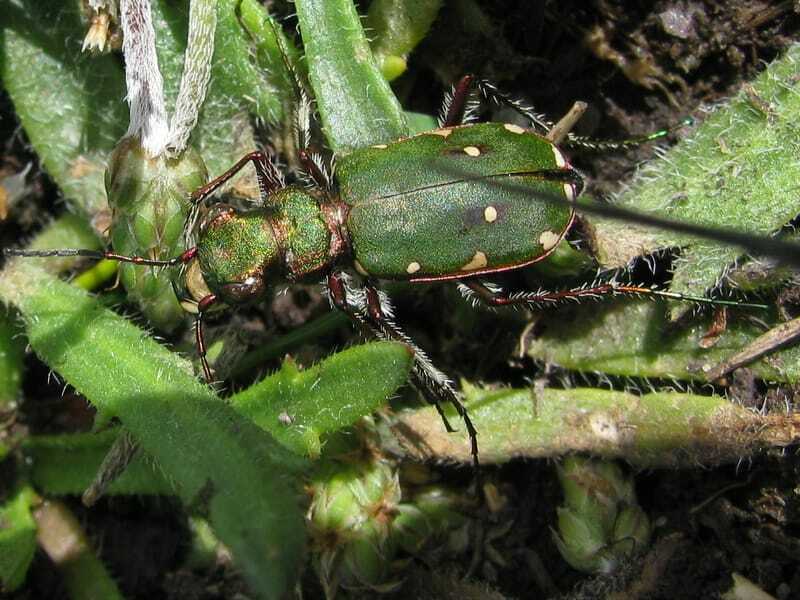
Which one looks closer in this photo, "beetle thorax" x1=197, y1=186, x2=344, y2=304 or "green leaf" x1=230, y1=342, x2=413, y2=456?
"green leaf" x1=230, y1=342, x2=413, y2=456

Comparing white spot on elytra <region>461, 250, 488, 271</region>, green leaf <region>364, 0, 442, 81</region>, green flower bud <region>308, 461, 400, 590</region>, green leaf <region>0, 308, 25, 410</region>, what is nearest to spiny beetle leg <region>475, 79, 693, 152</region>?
green leaf <region>364, 0, 442, 81</region>

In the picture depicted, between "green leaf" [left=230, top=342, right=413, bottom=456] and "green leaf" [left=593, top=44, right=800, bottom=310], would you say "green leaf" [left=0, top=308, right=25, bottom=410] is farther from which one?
"green leaf" [left=593, top=44, right=800, bottom=310]

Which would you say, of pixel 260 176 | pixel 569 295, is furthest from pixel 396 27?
pixel 569 295

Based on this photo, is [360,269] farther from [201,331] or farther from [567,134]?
[567,134]

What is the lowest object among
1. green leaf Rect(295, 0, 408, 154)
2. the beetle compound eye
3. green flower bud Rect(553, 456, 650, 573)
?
green flower bud Rect(553, 456, 650, 573)

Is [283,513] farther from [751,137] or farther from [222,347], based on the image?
[751,137]
